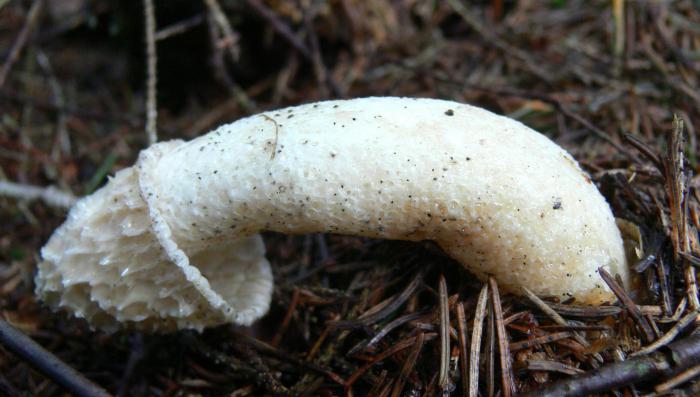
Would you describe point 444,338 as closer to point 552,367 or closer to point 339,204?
point 552,367

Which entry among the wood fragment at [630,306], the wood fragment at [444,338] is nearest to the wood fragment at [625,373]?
the wood fragment at [630,306]

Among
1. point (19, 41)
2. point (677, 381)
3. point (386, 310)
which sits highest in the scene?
point (19, 41)

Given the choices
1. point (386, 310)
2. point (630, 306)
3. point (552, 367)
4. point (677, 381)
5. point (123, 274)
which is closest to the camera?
point (677, 381)

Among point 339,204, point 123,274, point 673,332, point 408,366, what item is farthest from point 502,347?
point 123,274

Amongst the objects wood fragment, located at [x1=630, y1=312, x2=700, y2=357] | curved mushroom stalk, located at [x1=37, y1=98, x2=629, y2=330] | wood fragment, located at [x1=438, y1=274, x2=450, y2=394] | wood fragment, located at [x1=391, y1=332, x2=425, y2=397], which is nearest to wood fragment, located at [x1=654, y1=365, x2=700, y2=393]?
wood fragment, located at [x1=630, y1=312, x2=700, y2=357]

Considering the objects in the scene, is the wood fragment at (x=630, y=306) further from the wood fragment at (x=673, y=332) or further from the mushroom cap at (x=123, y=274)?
the mushroom cap at (x=123, y=274)

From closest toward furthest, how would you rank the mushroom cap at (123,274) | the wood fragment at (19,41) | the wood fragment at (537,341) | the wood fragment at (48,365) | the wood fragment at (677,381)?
the wood fragment at (677,381), the wood fragment at (48,365), the wood fragment at (537,341), the mushroom cap at (123,274), the wood fragment at (19,41)

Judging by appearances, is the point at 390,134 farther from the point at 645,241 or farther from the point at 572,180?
the point at 645,241

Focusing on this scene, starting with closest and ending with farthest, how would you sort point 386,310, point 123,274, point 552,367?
point 552,367, point 123,274, point 386,310

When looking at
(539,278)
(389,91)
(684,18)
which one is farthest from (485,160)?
(684,18)
